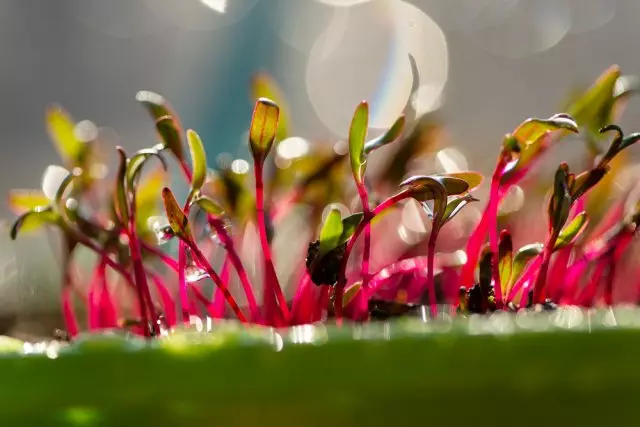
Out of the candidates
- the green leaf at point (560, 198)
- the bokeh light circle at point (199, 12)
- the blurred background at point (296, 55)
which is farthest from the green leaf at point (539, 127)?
the bokeh light circle at point (199, 12)

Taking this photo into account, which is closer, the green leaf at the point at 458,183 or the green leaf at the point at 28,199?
the green leaf at the point at 458,183

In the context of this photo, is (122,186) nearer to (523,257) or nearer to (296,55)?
(523,257)

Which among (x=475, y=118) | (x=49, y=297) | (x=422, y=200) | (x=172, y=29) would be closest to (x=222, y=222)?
(x=422, y=200)

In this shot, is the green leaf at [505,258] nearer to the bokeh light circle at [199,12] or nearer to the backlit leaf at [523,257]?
the backlit leaf at [523,257]

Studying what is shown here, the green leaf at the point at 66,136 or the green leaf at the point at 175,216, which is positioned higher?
the green leaf at the point at 66,136

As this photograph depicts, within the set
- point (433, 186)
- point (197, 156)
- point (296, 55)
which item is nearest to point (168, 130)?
point (197, 156)

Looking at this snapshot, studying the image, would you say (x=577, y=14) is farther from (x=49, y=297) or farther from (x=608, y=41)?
(x=49, y=297)
